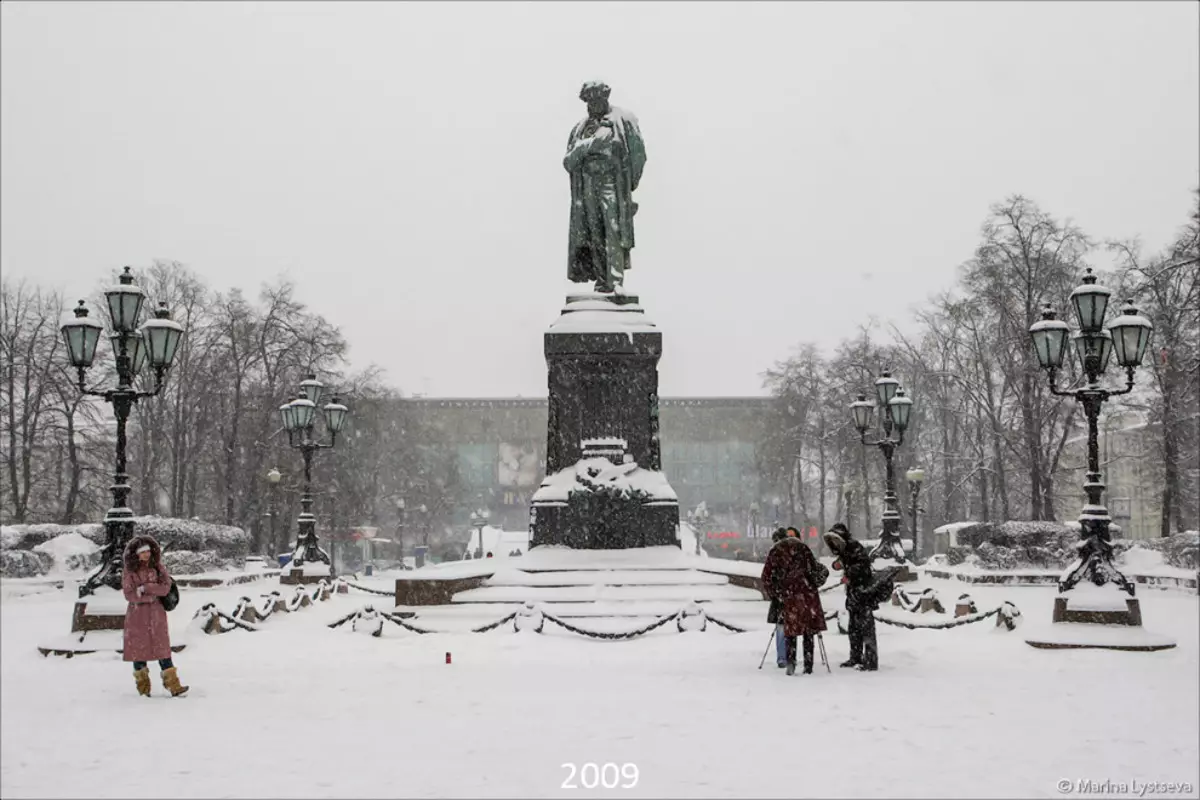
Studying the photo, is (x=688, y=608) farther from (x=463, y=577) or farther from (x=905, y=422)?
(x=905, y=422)

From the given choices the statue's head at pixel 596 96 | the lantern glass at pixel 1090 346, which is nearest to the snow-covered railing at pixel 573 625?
the lantern glass at pixel 1090 346

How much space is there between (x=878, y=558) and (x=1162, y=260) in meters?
14.6

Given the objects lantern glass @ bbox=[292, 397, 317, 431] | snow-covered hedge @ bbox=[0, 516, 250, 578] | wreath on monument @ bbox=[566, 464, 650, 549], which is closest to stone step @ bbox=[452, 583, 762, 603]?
wreath on monument @ bbox=[566, 464, 650, 549]

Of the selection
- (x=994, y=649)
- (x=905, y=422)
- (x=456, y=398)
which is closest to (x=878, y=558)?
(x=905, y=422)

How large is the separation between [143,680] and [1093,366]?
10691 millimetres

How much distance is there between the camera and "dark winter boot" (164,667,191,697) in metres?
8.94

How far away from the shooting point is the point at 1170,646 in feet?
37.9

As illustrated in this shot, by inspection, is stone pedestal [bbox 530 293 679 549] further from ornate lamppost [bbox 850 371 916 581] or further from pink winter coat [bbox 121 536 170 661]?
pink winter coat [bbox 121 536 170 661]

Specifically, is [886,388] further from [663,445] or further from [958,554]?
[663,445]

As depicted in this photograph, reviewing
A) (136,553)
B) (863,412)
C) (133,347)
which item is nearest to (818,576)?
(136,553)

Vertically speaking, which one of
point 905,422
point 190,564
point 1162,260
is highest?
point 1162,260

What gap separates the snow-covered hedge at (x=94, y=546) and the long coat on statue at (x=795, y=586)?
55.5 ft

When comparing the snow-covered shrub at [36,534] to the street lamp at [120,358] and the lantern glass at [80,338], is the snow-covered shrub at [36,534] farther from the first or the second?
the lantern glass at [80,338]

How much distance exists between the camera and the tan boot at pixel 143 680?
8.95 meters
